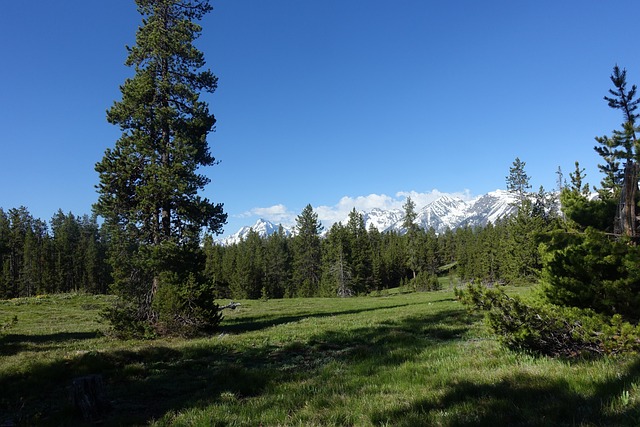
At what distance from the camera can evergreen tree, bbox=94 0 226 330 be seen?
17547mm

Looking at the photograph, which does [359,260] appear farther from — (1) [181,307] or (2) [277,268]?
(1) [181,307]

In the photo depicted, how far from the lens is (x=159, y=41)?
19688 mm

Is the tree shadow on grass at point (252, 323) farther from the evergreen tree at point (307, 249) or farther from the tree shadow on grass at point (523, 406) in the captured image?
the evergreen tree at point (307, 249)

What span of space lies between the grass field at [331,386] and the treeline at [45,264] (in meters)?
75.8

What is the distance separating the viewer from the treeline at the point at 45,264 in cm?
7450

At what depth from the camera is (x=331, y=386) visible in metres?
6.88

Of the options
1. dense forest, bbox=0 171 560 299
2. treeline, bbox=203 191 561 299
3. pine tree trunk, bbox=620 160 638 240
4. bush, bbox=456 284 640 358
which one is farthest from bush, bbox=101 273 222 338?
dense forest, bbox=0 171 560 299

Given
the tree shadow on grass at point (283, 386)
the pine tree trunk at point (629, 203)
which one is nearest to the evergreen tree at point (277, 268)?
the tree shadow on grass at point (283, 386)

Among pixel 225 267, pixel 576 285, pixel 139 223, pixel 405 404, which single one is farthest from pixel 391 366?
pixel 225 267

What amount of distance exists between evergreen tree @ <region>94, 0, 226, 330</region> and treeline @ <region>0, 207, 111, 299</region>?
219 feet

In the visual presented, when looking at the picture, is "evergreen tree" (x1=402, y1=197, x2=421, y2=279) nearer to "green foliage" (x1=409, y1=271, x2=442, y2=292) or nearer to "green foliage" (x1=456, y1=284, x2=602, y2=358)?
"green foliage" (x1=409, y1=271, x2=442, y2=292)

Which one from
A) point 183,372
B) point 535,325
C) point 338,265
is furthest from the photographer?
point 338,265

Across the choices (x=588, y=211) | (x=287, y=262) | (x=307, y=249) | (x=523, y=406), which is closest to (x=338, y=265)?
(x=307, y=249)

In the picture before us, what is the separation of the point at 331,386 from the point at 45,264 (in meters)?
91.4
